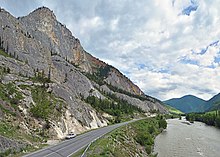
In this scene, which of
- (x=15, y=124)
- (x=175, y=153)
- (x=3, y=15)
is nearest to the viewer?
(x=15, y=124)

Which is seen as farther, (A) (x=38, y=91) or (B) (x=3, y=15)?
(B) (x=3, y=15)

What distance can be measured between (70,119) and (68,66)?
101730 mm

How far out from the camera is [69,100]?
247 ft

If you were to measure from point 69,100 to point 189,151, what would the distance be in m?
37.4

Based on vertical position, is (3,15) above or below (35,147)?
above

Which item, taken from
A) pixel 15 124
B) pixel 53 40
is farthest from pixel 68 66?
pixel 15 124

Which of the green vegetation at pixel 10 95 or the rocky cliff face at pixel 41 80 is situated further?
the rocky cliff face at pixel 41 80

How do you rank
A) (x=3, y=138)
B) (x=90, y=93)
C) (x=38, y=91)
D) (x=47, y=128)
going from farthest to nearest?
(x=90, y=93) < (x=38, y=91) < (x=47, y=128) < (x=3, y=138)

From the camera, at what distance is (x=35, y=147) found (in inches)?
1452

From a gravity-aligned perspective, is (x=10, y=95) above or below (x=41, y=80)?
below

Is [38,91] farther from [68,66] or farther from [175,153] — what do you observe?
[68,66]

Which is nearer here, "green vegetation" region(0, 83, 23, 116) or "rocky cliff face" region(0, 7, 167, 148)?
"green vegetation" region(0, 83, 23, 116)

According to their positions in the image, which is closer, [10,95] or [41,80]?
[10,95]

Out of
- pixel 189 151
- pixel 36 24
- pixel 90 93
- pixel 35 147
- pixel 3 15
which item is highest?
pixel 36 24
